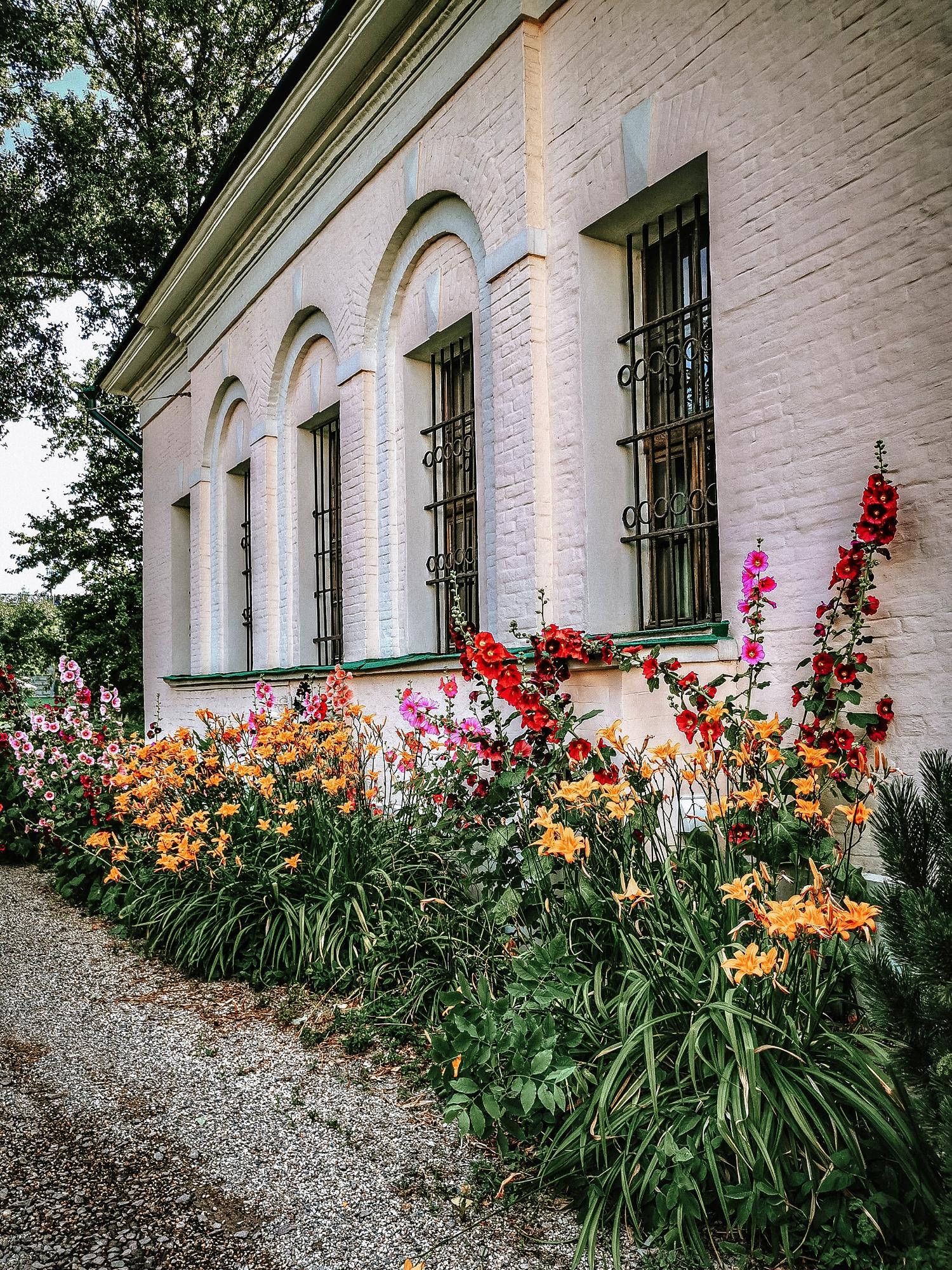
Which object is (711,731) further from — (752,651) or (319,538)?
(319,538)

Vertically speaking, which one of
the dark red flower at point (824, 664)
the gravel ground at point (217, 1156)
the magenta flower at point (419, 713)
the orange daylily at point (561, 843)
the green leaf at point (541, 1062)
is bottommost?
the gravel ground at point (217, 1156)

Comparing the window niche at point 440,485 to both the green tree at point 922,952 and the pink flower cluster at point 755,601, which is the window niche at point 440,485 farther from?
the green tree at point 922,952

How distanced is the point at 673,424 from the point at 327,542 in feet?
16.5

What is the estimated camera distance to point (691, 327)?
16.4ft

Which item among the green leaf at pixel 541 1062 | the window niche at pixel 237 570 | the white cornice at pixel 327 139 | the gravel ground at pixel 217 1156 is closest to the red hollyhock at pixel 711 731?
the green leaf at pixel 541 1062

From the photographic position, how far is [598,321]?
5.41 m

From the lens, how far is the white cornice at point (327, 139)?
6.52 meters

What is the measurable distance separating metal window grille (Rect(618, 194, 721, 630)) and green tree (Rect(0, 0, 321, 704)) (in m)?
14.9

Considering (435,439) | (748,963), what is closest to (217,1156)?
(748,963)

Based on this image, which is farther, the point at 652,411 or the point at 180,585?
the point at 180,585

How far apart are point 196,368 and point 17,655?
8.04m

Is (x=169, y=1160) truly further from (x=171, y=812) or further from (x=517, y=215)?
(x=517, y=215)

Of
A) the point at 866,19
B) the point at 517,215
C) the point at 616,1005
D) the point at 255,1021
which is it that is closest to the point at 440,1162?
the point at 616,1005

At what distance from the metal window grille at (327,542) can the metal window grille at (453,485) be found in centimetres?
204
